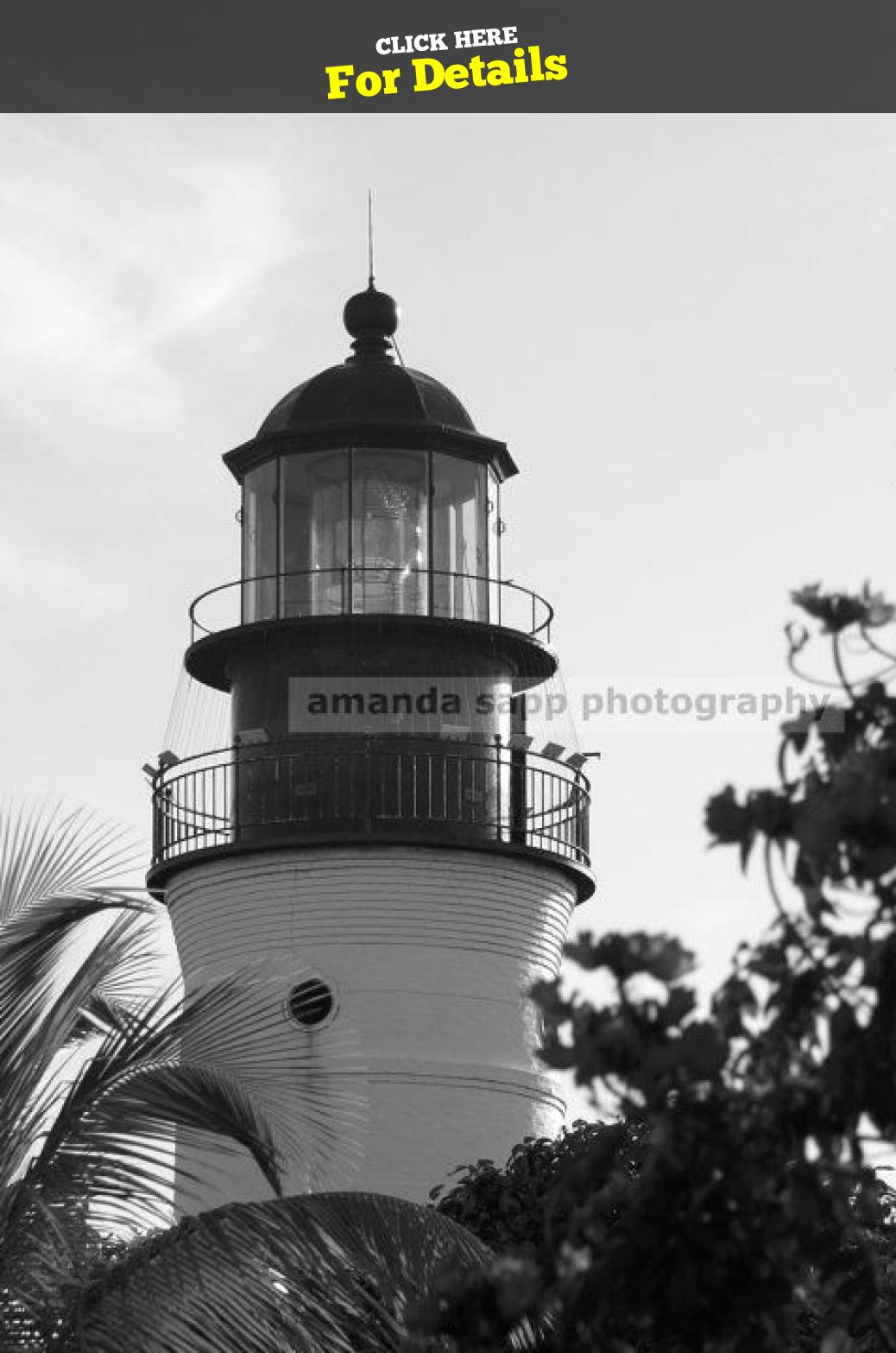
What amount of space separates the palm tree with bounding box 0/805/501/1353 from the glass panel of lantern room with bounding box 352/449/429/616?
38.2ft

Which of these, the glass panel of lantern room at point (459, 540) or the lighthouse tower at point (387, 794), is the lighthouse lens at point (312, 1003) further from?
the glass panel of lantern room at point (459, 540)

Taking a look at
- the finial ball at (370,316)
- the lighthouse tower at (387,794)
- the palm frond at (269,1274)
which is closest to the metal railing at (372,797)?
the lighthouse tower at (387,794)

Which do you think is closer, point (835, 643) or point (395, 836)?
point (835, 643)

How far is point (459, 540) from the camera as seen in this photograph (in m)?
23.8

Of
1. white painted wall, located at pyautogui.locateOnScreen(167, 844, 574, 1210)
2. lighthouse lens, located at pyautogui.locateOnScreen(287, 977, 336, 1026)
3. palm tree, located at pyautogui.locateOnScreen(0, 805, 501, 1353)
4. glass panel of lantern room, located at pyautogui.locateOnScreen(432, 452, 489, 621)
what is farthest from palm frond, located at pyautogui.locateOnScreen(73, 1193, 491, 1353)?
glass panel of lantern room, located at pyautogui.locateOnScreen(432, 452, 489, 621)

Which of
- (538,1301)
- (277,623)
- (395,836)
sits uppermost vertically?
(277,623)

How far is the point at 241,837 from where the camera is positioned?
23172 millimetres

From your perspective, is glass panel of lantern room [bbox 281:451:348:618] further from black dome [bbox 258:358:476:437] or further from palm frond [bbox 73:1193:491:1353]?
palm frond [bbox 73:1193:491:1353]

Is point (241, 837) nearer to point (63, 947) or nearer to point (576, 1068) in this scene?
point (63, 947)

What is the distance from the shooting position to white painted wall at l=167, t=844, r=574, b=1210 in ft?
73.3

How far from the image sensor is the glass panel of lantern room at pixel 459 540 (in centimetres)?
2348

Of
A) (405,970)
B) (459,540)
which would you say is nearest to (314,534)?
(459,540)

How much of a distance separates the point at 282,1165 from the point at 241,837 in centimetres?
1045

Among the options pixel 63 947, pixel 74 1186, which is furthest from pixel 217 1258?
pixel 63 947
